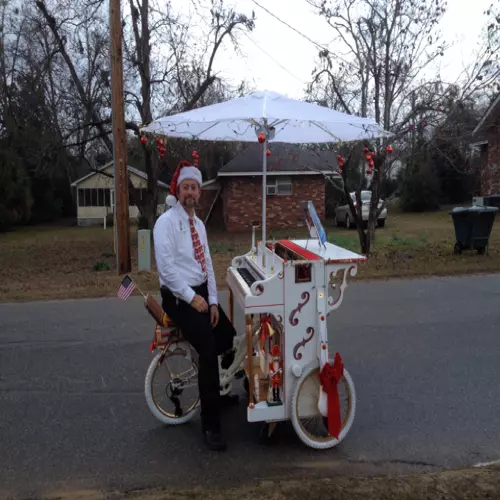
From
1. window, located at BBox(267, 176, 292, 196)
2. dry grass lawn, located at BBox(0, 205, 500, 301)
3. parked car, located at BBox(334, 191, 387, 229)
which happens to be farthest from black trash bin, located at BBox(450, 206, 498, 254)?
window, located at BBox(267, 176, 292, 196)

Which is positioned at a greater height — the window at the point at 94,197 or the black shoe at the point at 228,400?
the window at the point at 94,197

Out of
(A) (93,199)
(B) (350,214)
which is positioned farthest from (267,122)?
(A) (93,199)

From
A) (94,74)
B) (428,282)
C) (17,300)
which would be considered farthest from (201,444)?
(94,74)

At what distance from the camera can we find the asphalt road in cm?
359

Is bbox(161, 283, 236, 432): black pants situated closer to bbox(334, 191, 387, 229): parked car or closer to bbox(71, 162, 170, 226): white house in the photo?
bbox(334, 191, 387, 229): parked car

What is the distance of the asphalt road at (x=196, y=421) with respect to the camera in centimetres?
359

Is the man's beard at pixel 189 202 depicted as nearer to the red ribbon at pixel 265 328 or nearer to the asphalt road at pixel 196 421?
the red ribbon at pixel 265 328

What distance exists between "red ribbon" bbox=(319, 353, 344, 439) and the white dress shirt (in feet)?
3.37

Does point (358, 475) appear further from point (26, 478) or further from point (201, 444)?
point (26, 478)

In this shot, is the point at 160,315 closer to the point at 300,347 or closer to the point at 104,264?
the point at 300,347

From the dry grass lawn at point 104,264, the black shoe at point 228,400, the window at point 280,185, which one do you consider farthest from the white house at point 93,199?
the black shoe at point 228,400

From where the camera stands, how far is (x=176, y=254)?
3.85 meters

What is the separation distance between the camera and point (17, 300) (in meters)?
9.00

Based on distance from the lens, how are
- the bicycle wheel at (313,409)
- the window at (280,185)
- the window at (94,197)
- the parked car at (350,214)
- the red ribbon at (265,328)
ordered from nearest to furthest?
the bicycle wheel at (313,409) < the red ribbon at (265,328) < the parked car at (350,214) < the window at (280,185) < the window at (94,197)
